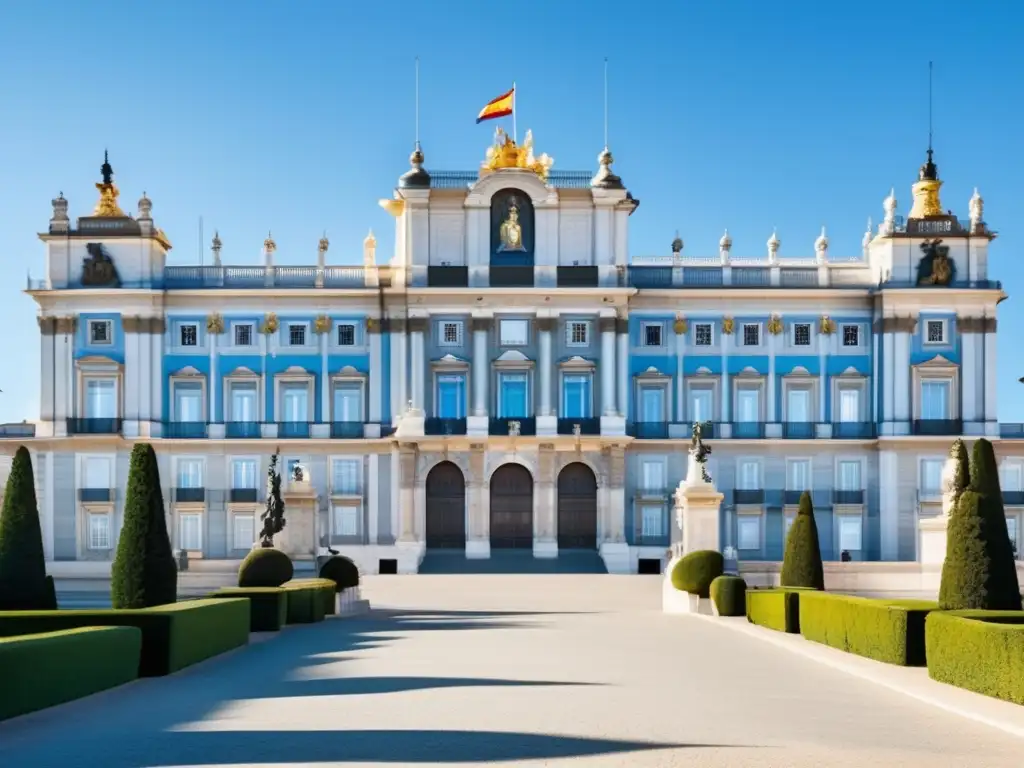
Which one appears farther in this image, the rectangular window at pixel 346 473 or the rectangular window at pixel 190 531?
the rectangular window at pixel 346 473

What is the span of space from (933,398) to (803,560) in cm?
2692

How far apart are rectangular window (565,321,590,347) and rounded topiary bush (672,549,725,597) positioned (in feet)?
76.6

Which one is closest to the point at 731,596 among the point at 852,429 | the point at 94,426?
the point at 852,429

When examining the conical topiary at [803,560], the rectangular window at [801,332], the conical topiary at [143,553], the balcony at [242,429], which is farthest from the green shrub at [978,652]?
the balcony at [242,429]

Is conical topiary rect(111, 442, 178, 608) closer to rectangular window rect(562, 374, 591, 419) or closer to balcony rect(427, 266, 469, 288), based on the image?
balcony rect(427, 266, 469, 288)

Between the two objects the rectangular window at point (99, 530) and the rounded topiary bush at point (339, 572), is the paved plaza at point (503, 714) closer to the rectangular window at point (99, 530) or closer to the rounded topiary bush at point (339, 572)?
the rounded topiary bush at point (339, 572)

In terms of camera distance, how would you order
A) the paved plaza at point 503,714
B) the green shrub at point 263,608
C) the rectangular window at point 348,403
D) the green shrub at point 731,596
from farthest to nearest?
the rectangular window at point 348,403 < the green shrub at point 731,596 < the green shrub at point 263,608 < the paved plaza at point 503,714

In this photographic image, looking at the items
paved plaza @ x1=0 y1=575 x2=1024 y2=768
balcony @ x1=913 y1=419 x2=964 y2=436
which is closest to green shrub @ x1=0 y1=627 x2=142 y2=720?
paved plaza @ x1=0 y1=575 x2=1024 y2=768

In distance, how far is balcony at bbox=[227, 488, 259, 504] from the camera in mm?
59688

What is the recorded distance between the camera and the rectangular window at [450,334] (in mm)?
60281

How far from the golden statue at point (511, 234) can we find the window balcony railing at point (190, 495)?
14.5 metres

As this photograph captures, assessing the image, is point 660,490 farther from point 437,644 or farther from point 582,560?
point 437,644

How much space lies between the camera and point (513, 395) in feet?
198

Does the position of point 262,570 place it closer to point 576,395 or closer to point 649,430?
point 576,395
